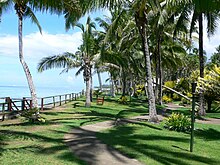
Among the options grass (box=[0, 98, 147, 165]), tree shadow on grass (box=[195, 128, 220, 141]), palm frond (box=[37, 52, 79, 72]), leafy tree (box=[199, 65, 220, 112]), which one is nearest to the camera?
grass (box=[0, 98, 147, 165])

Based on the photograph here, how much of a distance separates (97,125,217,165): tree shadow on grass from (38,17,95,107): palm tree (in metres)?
10.4

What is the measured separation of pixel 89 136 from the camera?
35.5 ft

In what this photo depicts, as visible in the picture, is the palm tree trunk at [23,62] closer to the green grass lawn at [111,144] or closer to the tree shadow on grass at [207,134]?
the green grass lawn at [111,144]

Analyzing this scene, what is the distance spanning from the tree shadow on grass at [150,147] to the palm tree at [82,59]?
10.4 metres

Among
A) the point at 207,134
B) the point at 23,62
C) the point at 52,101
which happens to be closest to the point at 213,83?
the point at 207,134

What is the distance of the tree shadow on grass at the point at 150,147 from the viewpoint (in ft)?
26.5

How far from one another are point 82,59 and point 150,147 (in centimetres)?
1750

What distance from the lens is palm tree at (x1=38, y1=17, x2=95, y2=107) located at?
21.3 meters

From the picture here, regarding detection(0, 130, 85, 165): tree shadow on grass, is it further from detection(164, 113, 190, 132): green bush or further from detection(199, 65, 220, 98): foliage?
detection(199, 65, 220, 98): foliage

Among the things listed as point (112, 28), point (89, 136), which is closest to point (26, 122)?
point (89, 136)

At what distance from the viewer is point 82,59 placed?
25875mm

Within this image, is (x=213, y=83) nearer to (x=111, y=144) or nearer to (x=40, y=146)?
(x=111, y=144)

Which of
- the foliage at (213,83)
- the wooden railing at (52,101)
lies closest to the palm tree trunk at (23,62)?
the wooden railing at (52,101)

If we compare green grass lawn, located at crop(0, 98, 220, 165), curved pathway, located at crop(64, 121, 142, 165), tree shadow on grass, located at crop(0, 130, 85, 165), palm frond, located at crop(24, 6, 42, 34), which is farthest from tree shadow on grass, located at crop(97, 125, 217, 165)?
palm frond, located at crop(24, 6, 42, 34)
